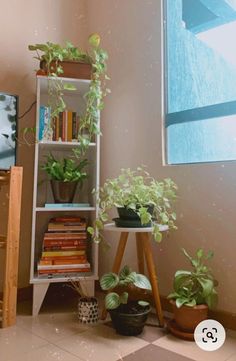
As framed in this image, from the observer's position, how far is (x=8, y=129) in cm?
168

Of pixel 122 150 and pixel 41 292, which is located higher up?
pixel 122 150

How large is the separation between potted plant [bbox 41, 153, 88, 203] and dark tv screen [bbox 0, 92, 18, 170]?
0.64ft

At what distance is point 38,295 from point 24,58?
1.41 metres

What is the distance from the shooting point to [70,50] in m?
1.74

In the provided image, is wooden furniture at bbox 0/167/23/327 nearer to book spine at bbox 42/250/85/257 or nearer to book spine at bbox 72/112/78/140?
book spine at bbox 42/250/85/257

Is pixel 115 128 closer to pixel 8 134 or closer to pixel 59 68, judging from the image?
pixel 59 68

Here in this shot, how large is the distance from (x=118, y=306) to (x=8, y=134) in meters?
1.05

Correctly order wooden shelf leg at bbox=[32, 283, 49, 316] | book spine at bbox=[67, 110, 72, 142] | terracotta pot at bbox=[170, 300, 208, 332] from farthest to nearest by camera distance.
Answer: book spine at bbox=[67, 110, 72, 142], wooden shelf leg at bbox=[32, 283, 49, 316], terracotta pot at bbox=[170, 300, 208, 332]

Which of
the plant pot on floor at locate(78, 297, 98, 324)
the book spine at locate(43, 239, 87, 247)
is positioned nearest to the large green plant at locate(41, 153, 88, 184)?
the book spine at locate(43, 239, 87, 247)

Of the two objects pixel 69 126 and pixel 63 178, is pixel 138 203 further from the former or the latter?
pixel 69 126

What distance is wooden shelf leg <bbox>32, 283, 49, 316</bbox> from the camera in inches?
63.6

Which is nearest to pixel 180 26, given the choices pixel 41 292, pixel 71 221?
pixel 71 221

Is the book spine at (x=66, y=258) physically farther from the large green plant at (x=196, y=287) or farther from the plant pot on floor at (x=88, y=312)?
the large green plant at (x=196, y=287)

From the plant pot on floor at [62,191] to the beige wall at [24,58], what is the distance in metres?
0.24
